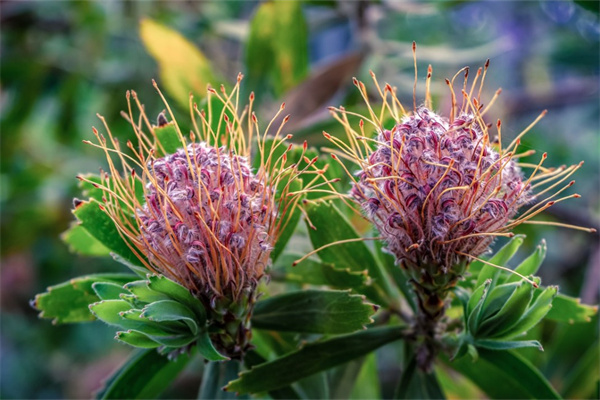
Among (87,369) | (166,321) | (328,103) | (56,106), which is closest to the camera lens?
(166,321)

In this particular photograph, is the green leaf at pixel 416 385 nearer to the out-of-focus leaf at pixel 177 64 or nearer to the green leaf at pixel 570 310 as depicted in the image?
the green leaf at pixel 570 310

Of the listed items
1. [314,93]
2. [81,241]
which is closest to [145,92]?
[314,93]

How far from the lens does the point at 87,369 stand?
2.08 meters

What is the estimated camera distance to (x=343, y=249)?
68cm

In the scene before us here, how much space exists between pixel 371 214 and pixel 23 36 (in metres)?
1.57

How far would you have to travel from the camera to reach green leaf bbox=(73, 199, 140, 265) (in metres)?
0.63

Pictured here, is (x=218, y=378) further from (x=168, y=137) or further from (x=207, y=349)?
(x=168, y=137)

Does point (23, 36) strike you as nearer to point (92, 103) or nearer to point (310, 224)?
point (92, 103)

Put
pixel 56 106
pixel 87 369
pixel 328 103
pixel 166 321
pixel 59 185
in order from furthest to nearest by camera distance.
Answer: pixel 87 369, pixel 56 106, pixel 59 185, pixel 328 103, pixel 166 321

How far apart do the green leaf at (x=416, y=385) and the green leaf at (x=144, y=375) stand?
241 millimetres

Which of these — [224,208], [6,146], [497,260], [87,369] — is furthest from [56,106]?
[497,260]

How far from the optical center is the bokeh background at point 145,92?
1198mm

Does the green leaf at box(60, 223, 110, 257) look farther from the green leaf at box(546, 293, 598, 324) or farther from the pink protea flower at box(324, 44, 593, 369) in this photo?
the green leaf at box(546, 293, 598, 324)

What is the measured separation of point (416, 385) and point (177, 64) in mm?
705
